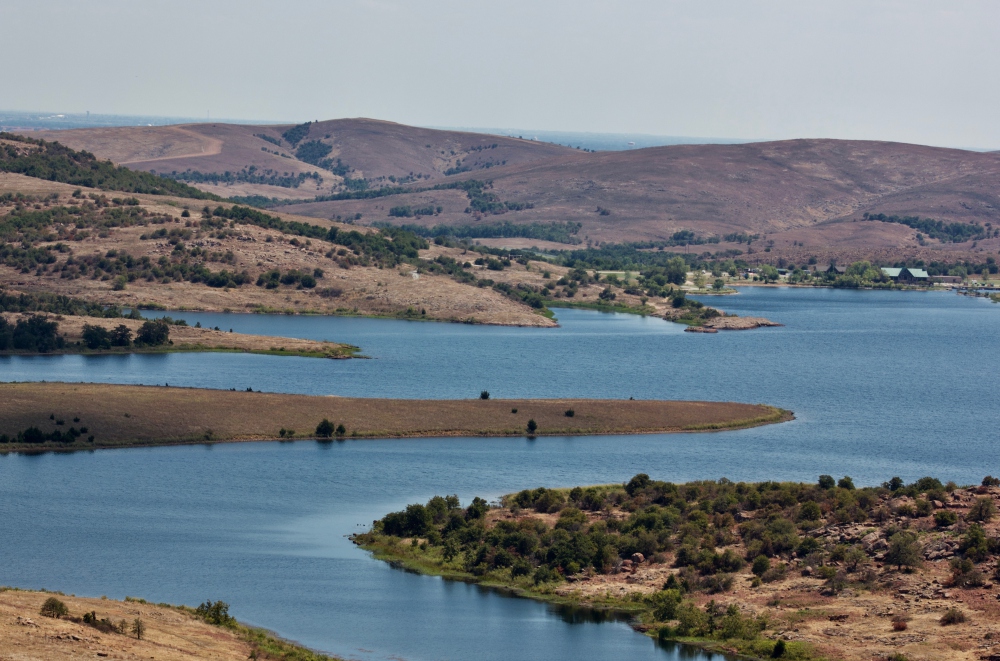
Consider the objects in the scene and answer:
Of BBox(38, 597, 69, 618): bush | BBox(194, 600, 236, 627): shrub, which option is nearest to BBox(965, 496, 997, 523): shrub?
BBox(194, 600, 236, 627): shrub

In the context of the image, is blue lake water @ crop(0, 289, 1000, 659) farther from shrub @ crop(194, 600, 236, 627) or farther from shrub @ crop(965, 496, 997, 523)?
shrub @ crop(965, 496, 997, 523)

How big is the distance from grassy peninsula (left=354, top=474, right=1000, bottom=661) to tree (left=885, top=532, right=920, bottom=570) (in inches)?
3.7

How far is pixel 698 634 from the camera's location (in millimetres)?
57375

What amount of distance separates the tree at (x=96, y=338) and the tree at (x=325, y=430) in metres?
38.7

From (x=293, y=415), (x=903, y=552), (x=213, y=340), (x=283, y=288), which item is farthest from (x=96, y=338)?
(x=903, y=552)

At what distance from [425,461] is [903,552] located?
32.9 metres

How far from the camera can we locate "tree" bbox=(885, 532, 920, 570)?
6103 cm

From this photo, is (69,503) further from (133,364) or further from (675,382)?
(675,382)

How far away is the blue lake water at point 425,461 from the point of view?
59344 mm

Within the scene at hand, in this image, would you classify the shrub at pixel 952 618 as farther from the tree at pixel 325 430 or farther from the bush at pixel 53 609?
the tree at pixel 325 430

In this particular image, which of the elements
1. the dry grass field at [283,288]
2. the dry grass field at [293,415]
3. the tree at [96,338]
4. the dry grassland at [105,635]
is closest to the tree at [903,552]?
the dry grassland at [105,635]

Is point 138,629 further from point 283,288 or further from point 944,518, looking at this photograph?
point 283,288

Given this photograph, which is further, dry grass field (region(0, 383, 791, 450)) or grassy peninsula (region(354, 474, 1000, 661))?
dry grass field (region(0, 383, 791, 450))

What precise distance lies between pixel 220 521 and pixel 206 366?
48.3 m
